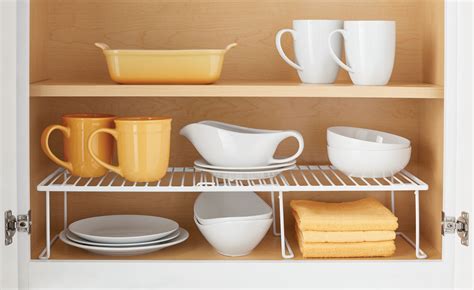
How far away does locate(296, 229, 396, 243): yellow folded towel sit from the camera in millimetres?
1511

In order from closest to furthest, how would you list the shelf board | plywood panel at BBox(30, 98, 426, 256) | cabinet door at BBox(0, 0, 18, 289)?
cabinet door at BBox(0, 0, 18, 289) < the shelf board < plywood panel at BBox(30, 98, 426, 256)

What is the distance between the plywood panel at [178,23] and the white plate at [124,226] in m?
0.33

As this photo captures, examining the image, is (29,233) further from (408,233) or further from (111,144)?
(408,233)

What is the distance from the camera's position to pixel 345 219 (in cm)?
153

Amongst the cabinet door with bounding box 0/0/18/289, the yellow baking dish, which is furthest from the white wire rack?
the yellow baking dish

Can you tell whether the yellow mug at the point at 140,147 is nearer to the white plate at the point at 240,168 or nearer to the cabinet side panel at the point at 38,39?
the white plate at the point at 240,168

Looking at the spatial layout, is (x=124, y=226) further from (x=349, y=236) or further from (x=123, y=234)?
(x=349, y=236)

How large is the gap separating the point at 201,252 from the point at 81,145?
13.4 inches

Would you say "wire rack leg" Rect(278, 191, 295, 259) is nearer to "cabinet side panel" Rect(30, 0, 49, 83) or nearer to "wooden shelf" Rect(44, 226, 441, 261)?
"wooden shelf" Rect(44, 226, 441, 261)

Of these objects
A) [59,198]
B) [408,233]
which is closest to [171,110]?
[59,198]

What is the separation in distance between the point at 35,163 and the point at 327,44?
662 mm

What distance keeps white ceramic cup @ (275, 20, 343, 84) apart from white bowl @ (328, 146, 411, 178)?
0.16 meters

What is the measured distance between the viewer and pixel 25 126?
1403 mm

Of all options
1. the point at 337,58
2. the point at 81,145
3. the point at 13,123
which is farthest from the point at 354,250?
the point at 13,123
